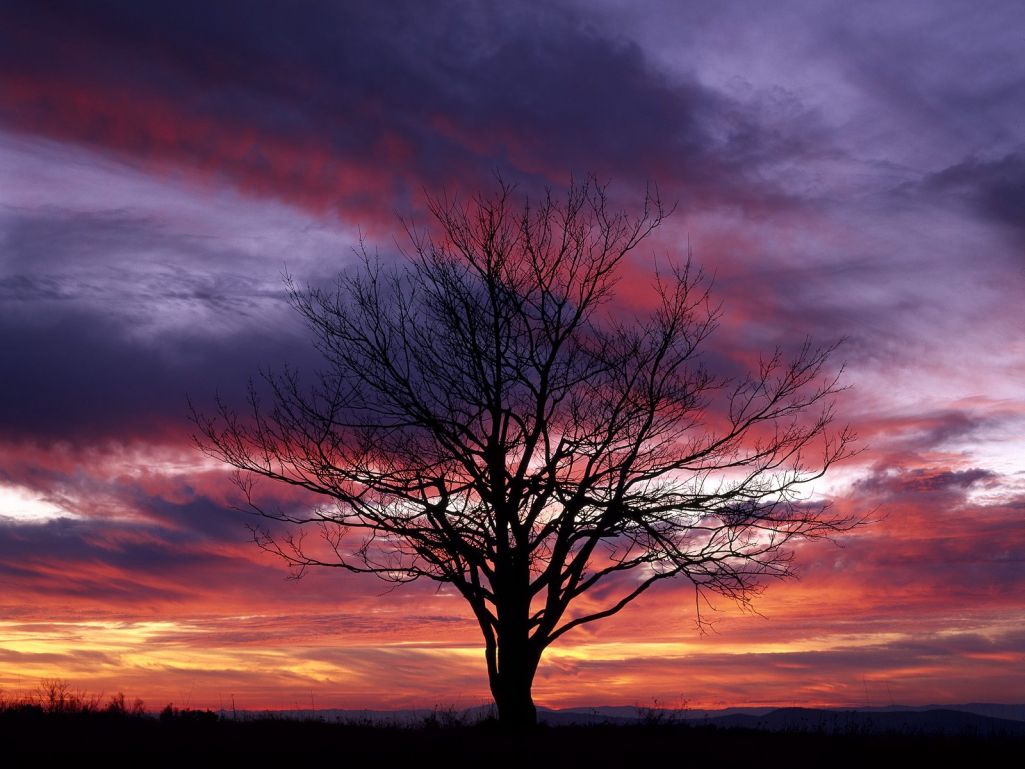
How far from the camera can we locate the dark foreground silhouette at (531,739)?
13.7 meters

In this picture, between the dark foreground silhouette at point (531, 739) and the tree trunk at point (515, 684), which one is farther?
the tree trunk at point (515, 684)

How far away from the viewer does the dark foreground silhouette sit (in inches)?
539

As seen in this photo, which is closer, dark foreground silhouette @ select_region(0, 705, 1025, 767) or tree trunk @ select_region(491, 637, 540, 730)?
dark foreground silhouette @ select_region(0, 705, 1025, 767)

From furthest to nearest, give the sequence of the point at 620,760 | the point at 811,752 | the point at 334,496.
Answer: the point at 334,496
the point at 811,752
the point at 620,760

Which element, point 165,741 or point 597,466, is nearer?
point 165,741

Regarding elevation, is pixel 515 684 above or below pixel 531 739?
above

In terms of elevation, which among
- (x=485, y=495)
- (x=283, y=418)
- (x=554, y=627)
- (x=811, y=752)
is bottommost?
(x=811, y=752)

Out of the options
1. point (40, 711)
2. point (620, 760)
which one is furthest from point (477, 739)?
point (40, 711)

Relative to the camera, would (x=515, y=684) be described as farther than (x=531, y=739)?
Yes

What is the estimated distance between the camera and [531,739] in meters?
16.2

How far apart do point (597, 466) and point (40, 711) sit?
11.6m

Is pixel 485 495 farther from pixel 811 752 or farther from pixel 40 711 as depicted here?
pixel 40 711

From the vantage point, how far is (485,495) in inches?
768

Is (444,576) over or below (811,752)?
over
